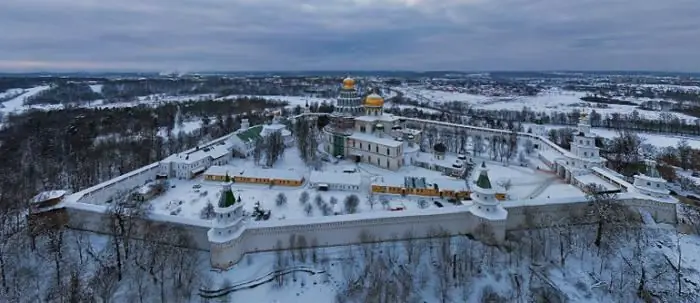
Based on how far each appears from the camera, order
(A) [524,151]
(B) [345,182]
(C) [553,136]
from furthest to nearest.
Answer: (C) [553,136] → (A) [524,151] → (B) [345,182]

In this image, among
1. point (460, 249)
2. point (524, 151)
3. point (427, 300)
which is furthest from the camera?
point (524, 151)

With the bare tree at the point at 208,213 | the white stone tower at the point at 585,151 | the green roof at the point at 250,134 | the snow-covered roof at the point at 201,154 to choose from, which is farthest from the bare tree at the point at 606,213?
the green roof at the point at 250,134

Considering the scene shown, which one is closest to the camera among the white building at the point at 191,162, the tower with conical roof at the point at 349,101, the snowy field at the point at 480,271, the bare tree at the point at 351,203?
the snowy field at the point at 480,271

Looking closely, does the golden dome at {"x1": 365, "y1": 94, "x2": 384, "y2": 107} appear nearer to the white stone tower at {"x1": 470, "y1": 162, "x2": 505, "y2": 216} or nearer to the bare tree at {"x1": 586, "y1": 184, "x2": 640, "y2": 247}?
the white stone tower at {"x1": 470, "y1": 162, "x2": 505, "y2": 216}

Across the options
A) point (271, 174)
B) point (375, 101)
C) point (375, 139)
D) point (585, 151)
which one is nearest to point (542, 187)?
point (585, 151)

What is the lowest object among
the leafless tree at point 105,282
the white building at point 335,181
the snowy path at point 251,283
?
the snowy path at point 251,283

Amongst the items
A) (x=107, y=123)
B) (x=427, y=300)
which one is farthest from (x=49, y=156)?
(x=427, y=300)

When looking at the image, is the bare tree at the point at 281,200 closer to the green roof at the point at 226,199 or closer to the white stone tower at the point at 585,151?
the green roof at the point at 226,199

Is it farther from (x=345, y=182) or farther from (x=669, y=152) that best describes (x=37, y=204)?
(x=669, y=152)
